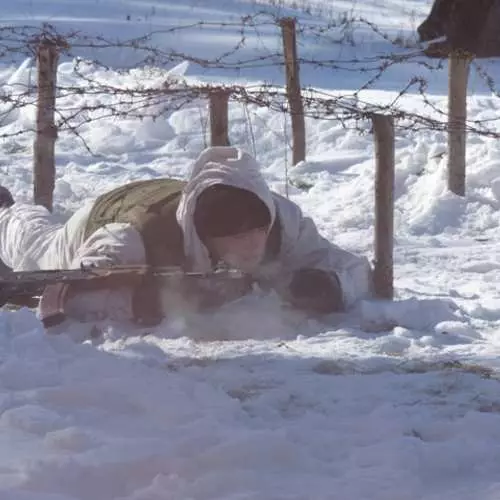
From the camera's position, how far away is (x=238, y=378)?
3.51 m

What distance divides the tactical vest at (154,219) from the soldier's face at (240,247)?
0.14 m

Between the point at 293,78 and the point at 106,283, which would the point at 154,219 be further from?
the point at 293,78

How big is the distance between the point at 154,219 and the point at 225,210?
1.09ft

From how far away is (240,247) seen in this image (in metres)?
4.79

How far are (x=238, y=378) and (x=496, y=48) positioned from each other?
1284 mm

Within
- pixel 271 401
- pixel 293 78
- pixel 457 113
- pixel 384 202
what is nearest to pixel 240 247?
pixel 384 202

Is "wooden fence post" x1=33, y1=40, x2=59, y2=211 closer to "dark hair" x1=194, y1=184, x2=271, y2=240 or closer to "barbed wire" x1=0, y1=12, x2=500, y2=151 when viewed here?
"barbed wire" x1=0, y1=12, x2=500, y2=151

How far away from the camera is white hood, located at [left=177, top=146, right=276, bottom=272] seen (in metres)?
4.69

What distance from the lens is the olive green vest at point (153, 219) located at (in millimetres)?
4773

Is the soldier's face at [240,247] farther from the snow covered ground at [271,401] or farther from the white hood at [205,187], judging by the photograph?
the snow covered ground at [271,401]

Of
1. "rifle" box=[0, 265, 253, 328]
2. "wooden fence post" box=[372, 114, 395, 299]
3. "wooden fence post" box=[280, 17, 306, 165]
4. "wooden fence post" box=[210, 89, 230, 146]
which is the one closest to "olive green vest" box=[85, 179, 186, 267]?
"rifle" box=[0, 265, 253, 328]

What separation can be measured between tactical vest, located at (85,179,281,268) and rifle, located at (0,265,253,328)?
0.44ft

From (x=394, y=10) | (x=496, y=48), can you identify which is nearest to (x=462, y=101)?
(x=496, y=48)

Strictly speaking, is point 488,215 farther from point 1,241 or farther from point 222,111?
point 1,241
